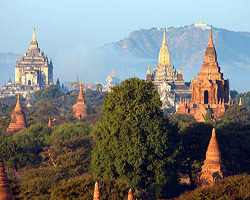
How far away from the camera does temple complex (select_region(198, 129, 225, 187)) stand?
55312mm

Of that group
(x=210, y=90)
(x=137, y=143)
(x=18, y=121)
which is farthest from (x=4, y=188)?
(x=210, y=90)

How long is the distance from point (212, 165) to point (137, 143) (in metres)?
4.26

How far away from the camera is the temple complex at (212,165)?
55.3 m

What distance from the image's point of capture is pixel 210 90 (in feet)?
418

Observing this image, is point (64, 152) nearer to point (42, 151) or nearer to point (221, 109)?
point (42, 151)

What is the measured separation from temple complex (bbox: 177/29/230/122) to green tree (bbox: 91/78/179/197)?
66494 millimetres

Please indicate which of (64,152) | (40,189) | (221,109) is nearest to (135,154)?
(40,189)

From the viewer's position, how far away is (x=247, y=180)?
1882 inches

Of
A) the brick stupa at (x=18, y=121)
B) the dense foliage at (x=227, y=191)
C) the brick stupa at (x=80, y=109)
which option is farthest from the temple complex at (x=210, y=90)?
the dense foliage at (x=227, y=191)

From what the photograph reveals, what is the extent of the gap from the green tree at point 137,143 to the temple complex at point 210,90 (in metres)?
66.5

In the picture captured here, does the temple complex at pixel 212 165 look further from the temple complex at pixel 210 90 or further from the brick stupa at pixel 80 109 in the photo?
the brick stupa at pixel 80 109

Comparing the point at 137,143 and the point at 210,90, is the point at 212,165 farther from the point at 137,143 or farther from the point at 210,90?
the point at 210,90

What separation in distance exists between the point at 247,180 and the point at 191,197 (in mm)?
4028

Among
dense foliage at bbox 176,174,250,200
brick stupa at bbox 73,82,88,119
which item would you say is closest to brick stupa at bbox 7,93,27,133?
brick stupa at bbox 73,82,88,119
